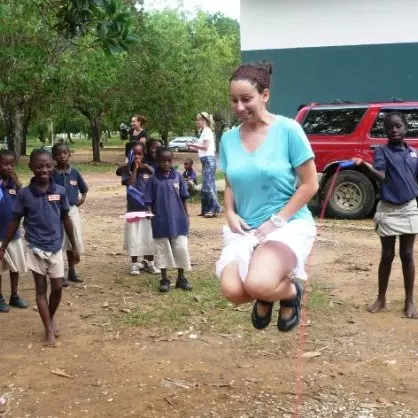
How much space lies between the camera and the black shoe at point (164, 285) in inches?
245

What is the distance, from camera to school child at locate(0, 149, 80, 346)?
4.71 meters

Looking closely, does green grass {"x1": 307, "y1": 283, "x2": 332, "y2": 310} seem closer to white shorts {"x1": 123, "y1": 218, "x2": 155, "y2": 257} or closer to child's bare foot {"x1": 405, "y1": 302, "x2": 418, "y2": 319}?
child's bare foot {"x1": 405, "y1": 302, "x2": 418, "y2": 319}

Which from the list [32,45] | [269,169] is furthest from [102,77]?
[269,169]

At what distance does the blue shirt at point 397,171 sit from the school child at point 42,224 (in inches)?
106

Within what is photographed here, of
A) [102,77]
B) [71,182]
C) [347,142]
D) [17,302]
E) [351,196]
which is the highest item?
[102,77]

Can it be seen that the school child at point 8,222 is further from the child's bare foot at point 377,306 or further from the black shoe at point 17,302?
the child's bare foot at point 377,306

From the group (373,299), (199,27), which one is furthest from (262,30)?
(199,27)

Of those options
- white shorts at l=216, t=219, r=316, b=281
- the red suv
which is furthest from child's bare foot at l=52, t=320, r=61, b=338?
the red suv

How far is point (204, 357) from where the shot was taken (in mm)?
4508

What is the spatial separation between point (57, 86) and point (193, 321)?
758 inches

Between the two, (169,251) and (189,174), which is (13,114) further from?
(169,251)

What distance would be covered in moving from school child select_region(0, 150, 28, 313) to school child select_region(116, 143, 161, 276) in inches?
55.2

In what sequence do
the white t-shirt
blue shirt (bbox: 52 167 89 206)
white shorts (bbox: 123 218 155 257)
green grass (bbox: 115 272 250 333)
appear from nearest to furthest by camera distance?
green grass (bbox: 115 272 250 333) < blue shirt (bbox: 52 167 89 206) < white shorts (bbox: 123 218 155 257) < the white t-shirt

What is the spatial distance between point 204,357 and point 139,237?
8.49ft
